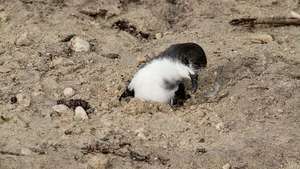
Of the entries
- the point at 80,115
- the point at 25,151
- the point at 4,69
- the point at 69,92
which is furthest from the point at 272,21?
the point at 25,151

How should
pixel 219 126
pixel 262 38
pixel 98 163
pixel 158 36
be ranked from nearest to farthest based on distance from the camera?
pixel 98 163 → pixel 219 126 → pixel 262 38 → pixel 158 36

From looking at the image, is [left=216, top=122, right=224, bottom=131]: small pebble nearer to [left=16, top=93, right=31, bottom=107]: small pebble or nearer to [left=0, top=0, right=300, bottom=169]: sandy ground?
[left=0, top=0, right=300, bottom=169]: sandy ground

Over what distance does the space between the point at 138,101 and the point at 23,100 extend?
817 millimetres

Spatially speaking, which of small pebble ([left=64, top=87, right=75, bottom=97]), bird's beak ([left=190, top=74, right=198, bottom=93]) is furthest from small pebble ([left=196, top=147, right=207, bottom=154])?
small pebble ([left=64, top=87, right=75, bottom=97])

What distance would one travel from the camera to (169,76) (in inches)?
202

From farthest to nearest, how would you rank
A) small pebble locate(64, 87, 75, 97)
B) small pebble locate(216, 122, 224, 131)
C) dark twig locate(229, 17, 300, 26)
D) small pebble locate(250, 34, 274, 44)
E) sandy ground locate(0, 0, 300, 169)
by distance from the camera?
1. dark twig locate(229, 17, 300, 26)
2. small pebble locate(250, 34, 274, 44)
3. small pebble locate(64, 87, 75, 97)
4. small pebble locate(216, 122, 224, 131)
5. sandy ground locate(0, 0, 300, 169)

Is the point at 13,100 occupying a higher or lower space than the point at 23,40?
lower

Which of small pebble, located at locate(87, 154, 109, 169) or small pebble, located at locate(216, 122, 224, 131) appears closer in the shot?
small pebble, located at locate(87, 154, 109, 169)

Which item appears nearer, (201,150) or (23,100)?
(201,150)

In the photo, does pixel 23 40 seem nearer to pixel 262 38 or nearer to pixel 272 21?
pixel 262 38

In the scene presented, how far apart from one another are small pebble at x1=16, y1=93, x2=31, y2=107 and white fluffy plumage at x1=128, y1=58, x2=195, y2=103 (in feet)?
2.37

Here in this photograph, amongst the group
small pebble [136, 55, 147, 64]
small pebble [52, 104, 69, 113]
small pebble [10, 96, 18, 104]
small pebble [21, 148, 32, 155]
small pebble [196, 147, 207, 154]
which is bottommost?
small pebble [196, 147, 207, 154]

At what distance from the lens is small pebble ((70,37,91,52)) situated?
5.84 m

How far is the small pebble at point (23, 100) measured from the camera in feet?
16.6
